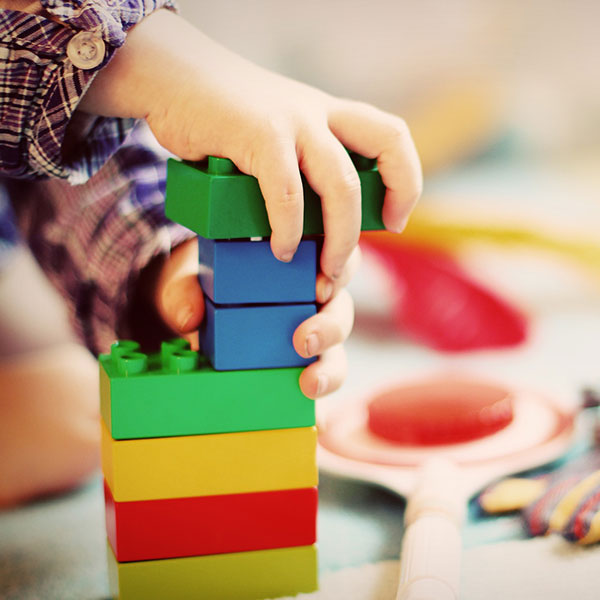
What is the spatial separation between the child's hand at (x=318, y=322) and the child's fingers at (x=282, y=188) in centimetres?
8

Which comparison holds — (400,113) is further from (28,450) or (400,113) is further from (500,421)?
(28,450)

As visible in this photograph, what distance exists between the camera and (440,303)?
1.43 meters

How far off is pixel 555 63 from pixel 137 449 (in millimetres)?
1231

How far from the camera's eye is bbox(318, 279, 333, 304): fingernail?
679 mm

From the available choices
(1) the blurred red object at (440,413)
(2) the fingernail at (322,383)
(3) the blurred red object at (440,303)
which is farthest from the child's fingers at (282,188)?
(3) the blurred red object at (440,303)

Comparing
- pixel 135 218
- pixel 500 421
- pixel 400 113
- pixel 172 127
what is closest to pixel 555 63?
pixel 400 113

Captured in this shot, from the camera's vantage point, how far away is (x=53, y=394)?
939 mm

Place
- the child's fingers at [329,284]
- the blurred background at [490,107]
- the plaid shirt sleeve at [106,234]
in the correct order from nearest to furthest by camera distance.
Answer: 1. the child's fingers at [329,284]
2. the plaid shirt sleeve at [106,234]
3. the blurred background at [490,107]

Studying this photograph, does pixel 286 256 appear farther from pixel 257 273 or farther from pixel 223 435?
pixel 223 435

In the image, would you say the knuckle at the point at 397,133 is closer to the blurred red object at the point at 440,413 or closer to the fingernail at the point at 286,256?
the fingernail at the point at 286,256

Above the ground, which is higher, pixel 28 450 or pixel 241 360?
pixel 241 360

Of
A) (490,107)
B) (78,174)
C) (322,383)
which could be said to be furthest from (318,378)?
(490,107)

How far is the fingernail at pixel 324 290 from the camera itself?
2.23ft

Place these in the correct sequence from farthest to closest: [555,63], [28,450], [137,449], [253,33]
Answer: [555,63] → [253,33] → [28,450] → [137,449]
